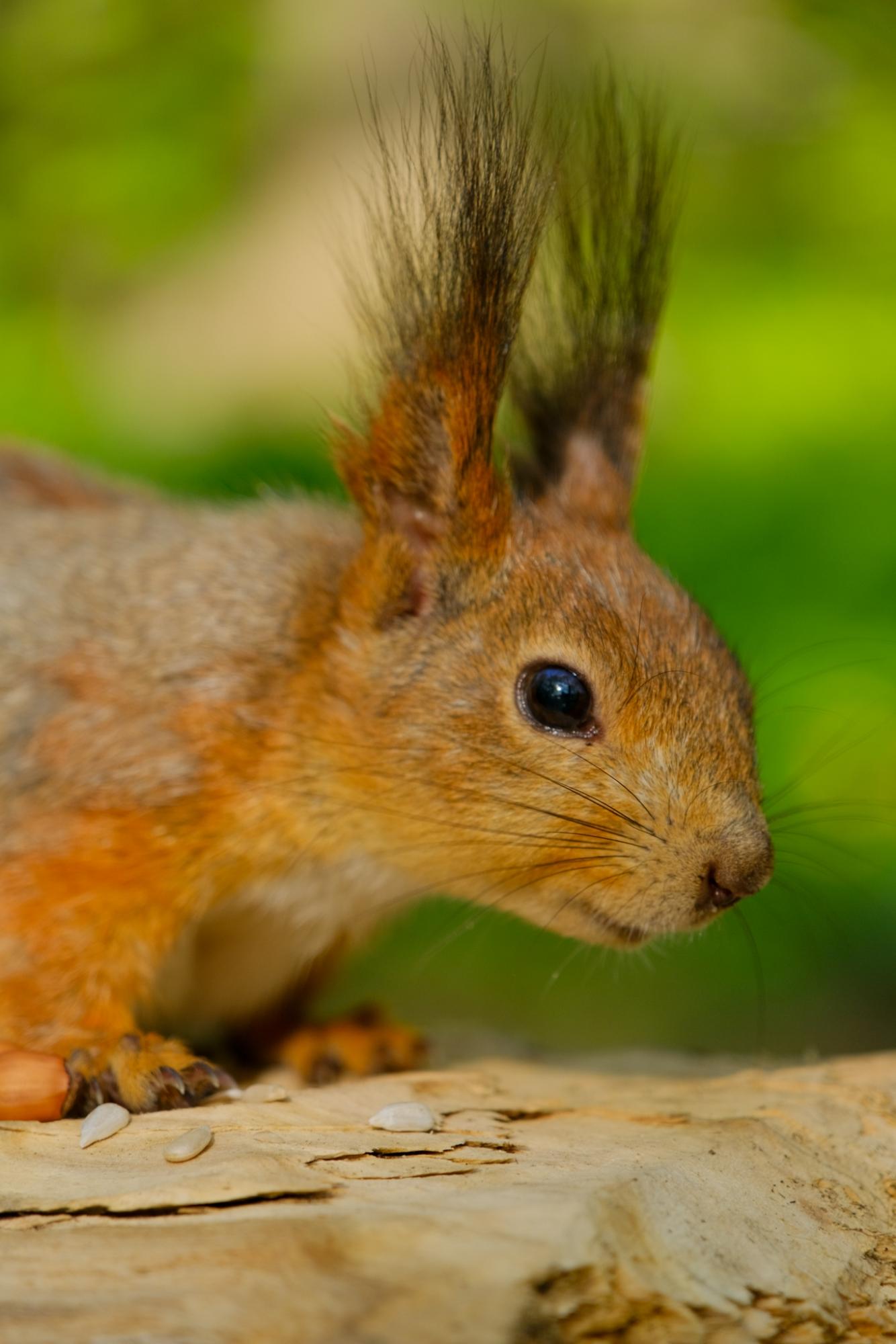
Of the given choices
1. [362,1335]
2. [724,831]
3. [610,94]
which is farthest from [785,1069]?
[610,94]

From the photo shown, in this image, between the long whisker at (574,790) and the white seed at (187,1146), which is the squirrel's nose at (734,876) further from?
the white seed at (187,1146)

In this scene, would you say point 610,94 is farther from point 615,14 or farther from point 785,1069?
point 615,14

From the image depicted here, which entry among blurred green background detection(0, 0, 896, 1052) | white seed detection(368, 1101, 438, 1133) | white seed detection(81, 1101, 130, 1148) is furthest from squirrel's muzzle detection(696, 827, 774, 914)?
blurred green background detection(0, 0, 896, 1052)

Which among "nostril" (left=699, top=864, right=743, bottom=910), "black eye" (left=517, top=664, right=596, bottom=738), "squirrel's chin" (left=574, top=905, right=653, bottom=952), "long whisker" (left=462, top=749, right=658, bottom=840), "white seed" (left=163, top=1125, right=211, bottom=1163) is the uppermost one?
"black eye" (left=517, top=664, right=596, bottom=738)

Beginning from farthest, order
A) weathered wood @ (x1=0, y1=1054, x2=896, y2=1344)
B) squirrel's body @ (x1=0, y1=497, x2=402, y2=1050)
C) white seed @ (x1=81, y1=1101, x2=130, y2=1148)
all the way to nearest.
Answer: squirrel's body @ (x1=0, y1=497, x2=402, y2=1050) → white seed @ (x1=81, y1=1101, x2=130, y2=1148) → weathered wood @ (x1=0, y1=1054, x2=896, y2=1344)

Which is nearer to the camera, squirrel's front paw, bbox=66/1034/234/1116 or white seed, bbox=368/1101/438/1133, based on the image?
white seed, bbox=368/1101/438/1133

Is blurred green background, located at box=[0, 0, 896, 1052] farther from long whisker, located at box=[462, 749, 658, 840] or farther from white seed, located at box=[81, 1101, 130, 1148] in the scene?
white seed, located at box=[81, 1101, 130, 1148]

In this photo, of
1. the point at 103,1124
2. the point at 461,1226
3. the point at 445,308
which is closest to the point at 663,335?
the point at 445,308

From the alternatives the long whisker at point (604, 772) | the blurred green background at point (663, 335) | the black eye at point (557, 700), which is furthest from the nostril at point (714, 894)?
the blurred green background at point (663, 335)
